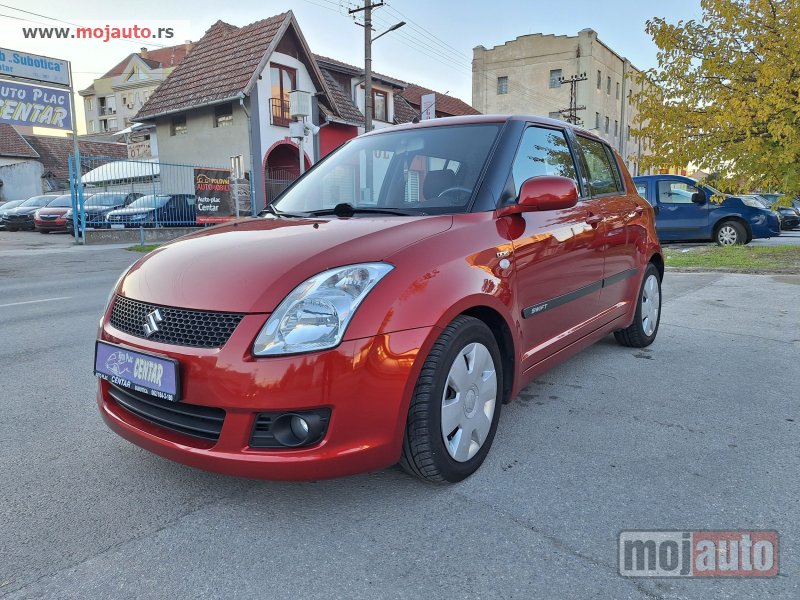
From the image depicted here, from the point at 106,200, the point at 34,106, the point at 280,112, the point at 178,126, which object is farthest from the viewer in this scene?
the point at 178,126

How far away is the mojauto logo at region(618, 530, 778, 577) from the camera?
75.5 inches

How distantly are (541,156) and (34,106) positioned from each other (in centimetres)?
1867

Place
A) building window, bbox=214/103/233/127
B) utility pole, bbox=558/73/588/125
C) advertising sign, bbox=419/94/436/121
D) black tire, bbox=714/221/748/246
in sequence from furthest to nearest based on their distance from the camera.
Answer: utility pole, bbox=558/73/588/125 < advertising sign, bbox=419/94/436/121 < building window, bbox=214/103/233/127 < black tire, bbox=714/221/748/246

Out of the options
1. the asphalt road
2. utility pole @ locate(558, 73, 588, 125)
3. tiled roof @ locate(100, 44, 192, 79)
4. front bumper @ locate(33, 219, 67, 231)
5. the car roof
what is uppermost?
tiled roof @ locate(100, 44, 192, 79)

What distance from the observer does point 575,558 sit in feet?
6.45

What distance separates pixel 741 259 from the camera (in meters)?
10.6

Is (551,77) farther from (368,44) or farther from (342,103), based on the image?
(368,44)

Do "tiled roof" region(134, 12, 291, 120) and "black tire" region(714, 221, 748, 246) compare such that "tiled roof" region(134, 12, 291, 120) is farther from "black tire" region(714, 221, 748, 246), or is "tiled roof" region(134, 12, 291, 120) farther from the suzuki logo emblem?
the suzuki logo emblem

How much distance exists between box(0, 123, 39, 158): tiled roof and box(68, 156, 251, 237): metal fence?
83.0ft

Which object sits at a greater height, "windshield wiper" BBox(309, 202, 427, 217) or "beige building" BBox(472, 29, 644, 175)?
"beige building" BBox(472, 29, 644, 175)

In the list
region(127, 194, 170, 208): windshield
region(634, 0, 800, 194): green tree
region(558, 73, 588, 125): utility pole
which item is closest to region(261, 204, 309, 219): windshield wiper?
region(634, 0, 800, 194): green tree

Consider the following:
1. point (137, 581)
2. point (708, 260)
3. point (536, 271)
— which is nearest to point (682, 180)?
point (708, 260)

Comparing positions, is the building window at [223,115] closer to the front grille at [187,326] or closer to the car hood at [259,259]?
the car hood at [259,259]

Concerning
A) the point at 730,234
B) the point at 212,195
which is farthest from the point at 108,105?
the point at 730,234
